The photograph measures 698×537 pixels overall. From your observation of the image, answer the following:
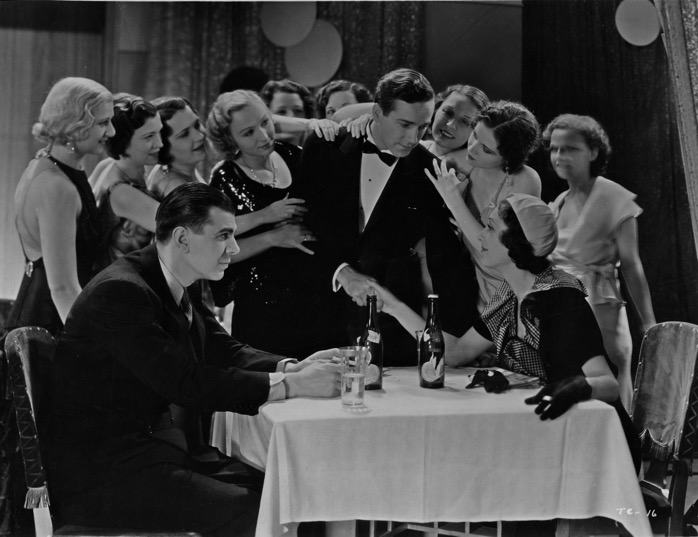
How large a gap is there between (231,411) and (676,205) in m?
1.81

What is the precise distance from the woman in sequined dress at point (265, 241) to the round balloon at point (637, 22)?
4.30 ft

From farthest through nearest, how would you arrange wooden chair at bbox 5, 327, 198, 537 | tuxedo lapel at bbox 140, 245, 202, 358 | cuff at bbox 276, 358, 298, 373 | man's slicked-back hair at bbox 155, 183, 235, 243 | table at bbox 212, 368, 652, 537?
cuff at bbox 276, 358, 298, 373
man's slicked-back hair at bbox 155, 183, 235, 243
tuxedo lapel at bbox 140, 245, 202, 358
wooden chair at bbox 5, 327, 198, 537
table at bbox 212, 368, 652, 537

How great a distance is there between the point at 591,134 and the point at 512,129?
30 cm

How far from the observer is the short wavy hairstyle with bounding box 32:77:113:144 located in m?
2.68

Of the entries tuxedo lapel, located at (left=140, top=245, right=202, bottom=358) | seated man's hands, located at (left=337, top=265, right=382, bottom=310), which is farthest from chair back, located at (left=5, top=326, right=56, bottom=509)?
seated man's hands, located at (left=337, top=265, right=382, bottom=310)

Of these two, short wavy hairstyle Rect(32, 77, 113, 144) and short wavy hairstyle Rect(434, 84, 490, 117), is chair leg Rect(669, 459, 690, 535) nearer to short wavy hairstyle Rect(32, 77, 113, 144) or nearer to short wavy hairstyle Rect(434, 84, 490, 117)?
short wavy hairstyle Rect(434, 84, 490, 117)

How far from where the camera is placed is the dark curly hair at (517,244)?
265cm

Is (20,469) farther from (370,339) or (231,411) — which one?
(370,339)

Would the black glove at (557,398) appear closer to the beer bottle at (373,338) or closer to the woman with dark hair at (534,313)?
the woman with dark hair at (534,313)

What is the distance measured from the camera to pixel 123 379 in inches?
94.5

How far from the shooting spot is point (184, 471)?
7.98ft

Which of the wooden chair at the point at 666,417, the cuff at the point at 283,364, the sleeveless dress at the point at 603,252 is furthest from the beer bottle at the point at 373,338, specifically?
the wooden chair at the point at 666,417

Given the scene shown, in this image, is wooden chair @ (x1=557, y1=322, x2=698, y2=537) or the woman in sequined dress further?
the woman in sequined dress

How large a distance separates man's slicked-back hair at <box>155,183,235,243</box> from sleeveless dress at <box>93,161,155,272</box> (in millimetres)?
196
